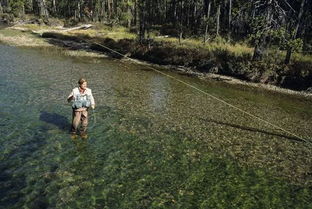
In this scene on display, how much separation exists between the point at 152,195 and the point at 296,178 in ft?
20.4

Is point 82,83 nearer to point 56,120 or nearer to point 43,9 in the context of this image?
point 56,120

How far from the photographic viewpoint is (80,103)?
52.5 feet

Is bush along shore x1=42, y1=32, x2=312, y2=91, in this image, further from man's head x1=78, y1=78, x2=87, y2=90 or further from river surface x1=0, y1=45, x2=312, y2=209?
man's head x1=78, y1=78, x2=87, y2=90

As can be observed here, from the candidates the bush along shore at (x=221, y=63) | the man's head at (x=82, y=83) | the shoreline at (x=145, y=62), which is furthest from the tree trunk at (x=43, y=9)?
the man's head at (x=82, y=83)

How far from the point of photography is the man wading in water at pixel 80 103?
15867mm

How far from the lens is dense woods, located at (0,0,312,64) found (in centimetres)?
3559

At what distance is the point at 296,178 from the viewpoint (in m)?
14.4

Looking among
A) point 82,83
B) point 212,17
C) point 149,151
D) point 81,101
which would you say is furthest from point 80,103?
point 212,17

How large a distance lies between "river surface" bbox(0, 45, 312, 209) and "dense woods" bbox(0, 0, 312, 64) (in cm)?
1055

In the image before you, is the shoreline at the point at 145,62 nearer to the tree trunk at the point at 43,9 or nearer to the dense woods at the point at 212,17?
the dense woods at the point at 212,17

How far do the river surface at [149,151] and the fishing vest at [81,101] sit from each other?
1.56 meters

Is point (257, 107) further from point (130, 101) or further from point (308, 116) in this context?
point (130, 101)

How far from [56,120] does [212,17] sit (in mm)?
59306

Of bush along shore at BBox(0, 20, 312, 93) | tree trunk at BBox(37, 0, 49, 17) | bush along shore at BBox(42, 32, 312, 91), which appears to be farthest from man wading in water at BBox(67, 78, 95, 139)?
tree trunk at BBox(37, 0, 49, 17)
